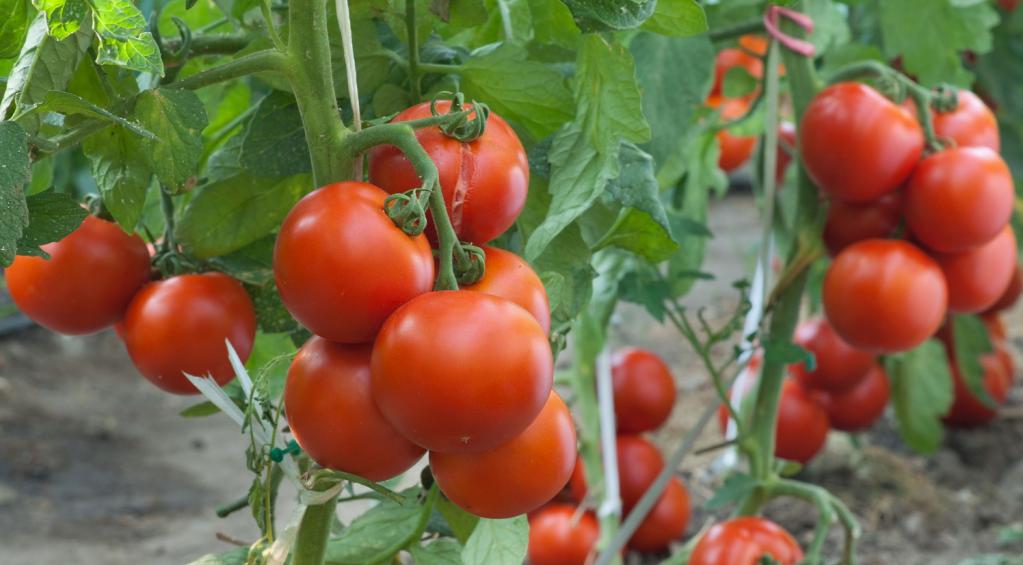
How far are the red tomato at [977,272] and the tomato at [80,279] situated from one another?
0.79m

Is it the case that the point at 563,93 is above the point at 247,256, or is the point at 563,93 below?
above

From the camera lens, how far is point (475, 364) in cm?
50

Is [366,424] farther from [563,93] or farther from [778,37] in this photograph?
[778,37]

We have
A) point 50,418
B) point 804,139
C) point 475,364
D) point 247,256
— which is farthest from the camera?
point 50,418

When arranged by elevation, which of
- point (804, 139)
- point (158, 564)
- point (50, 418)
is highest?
point (804, 139)

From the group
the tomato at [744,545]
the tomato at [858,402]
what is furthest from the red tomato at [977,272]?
the tomato at [858,402]

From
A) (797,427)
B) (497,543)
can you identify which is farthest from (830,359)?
(497,543)

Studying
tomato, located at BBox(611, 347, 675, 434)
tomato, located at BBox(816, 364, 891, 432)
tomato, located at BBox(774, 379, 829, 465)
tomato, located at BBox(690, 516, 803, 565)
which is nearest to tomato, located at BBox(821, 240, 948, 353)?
tomato, located at BBox(690, 516, 803, 565)

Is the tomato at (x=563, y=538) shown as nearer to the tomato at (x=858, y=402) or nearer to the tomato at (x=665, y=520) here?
the tomato at (x=665, y=520)

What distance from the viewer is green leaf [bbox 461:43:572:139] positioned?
0.67 metres

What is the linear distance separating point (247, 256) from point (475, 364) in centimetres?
31

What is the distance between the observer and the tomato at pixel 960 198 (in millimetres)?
1037

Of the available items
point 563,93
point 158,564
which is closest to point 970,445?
point 158,564

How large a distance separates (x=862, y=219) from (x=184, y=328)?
728 millimetres
